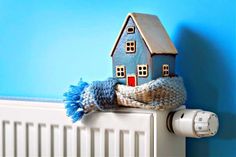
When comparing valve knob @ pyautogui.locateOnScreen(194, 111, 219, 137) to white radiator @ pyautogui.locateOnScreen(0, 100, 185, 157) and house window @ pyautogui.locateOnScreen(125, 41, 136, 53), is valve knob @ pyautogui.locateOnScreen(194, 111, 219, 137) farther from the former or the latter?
house window @ pyautogui.locateOnScreen(125, 41, 136, 53)

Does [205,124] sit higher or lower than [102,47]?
lower

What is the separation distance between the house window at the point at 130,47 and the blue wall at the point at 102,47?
0.12 m

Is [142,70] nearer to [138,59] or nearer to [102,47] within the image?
[138,59]

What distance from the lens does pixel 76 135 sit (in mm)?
1041

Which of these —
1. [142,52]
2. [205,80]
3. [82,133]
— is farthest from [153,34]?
[82,133]

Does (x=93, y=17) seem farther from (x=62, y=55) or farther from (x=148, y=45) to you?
(x=148, y=45)

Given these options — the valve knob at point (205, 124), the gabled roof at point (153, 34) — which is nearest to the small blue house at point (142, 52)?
the gabled roof at point (153, 34)

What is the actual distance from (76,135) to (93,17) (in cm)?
28

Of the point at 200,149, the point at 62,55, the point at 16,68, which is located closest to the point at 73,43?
the point at 62,55

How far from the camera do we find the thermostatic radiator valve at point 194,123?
919mm

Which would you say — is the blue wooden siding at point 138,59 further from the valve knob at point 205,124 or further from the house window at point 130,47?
the valve knob at point 205,124

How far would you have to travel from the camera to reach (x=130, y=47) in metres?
0.97

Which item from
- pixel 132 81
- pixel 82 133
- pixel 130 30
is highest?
pixel 130 30

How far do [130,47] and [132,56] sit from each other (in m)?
0.02
